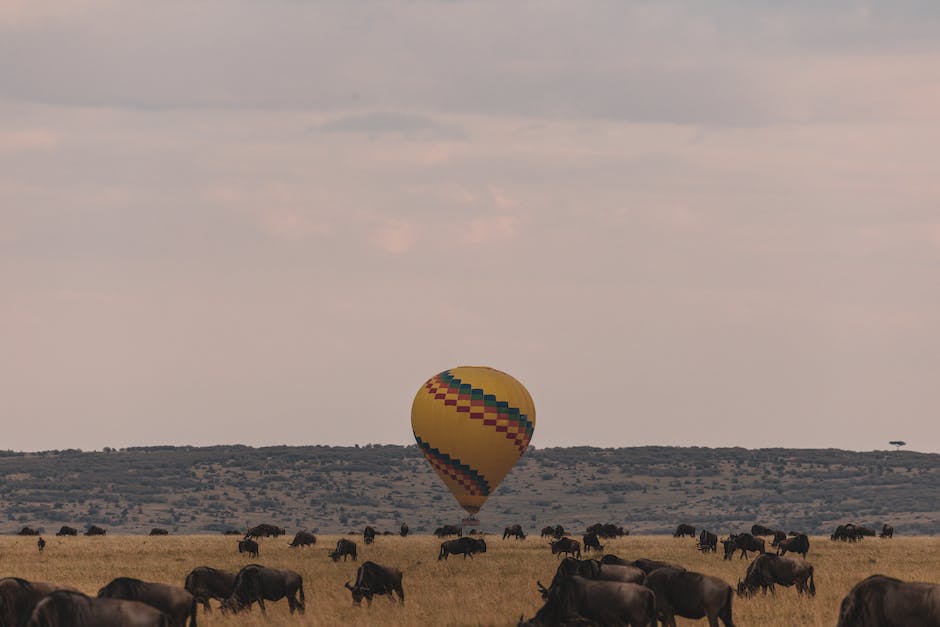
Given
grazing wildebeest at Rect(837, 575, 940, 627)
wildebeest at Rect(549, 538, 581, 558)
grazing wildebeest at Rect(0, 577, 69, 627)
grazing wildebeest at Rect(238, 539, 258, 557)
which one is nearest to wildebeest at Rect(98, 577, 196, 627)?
grazing wildebeest at Rect(0, 577, 69, 627)

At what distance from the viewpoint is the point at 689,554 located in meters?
57.2

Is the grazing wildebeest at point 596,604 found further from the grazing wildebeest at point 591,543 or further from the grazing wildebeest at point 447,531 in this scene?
the grazing wildebeest at point 447,531

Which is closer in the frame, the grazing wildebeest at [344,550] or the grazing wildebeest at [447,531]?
the grazing wildebeest at [344,550]

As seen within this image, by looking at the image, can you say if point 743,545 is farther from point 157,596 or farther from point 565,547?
point 157,596

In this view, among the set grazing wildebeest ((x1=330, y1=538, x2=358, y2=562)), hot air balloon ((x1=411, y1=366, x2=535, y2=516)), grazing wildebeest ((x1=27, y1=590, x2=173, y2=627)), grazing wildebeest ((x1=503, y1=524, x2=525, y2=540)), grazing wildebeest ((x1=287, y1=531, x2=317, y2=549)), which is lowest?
grazing wildebeest ((x1=27, y1=590, x2=173, y2=627))

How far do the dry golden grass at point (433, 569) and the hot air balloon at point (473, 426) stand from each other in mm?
11989

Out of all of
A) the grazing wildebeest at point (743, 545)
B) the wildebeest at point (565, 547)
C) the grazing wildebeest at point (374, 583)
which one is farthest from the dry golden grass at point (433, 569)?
the wildebeest at point (565, 547)

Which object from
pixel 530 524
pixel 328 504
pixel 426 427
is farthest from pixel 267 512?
pixel 426 427

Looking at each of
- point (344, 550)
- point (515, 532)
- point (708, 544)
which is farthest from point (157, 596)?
point (515, 532)

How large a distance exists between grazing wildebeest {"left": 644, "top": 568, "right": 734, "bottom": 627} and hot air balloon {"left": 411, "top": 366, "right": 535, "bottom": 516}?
54.5 metres

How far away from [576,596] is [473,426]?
57.2m

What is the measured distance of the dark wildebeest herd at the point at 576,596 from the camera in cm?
2603

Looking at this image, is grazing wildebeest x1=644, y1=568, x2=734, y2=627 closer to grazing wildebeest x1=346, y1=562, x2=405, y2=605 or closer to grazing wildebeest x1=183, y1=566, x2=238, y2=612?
grazing wildebeest x1=346, y1=562, x2=405, y2=605

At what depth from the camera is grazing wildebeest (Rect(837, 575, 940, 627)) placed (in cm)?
2622
